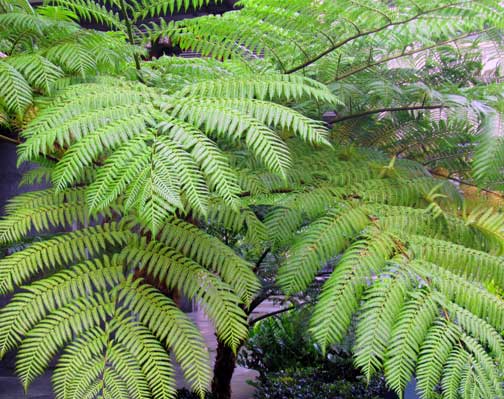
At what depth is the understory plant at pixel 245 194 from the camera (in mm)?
1145

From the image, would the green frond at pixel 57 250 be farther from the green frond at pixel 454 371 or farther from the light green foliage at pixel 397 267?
the green frond at pixel 454 371

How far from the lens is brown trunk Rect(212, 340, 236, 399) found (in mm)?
2984

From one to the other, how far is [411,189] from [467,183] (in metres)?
0.32

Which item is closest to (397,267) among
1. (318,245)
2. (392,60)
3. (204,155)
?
(318,245)

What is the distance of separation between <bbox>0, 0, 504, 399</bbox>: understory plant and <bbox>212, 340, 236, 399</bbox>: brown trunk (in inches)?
52.5

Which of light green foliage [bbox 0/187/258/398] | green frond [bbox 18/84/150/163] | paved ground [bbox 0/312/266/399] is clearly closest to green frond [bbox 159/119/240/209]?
green frond [bbox 18/84/150/163]

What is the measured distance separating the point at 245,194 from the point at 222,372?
164cm

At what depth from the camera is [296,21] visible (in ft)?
5.25

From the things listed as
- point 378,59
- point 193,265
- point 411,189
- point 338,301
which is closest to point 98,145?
point 193,265

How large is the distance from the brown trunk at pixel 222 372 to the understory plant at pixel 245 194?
52.5 inches

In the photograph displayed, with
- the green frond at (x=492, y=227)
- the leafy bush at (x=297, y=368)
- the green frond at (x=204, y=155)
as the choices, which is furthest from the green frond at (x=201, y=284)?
the leafy bush at (x=297, y=368)

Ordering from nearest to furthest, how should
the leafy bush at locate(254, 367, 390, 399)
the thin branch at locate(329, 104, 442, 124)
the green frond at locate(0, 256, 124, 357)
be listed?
the green frond at locate(0, 256, 124, 357), the thin branch at locate(329, 104, 442, 124), the leafy bush at locate(254, 367, 390, 399)

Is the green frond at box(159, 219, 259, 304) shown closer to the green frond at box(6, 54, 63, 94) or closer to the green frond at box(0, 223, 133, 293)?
the green frond at box(0, 223, 133, 293)

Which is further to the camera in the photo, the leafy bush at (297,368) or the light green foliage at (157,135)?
the leafy bush at (297,368)
